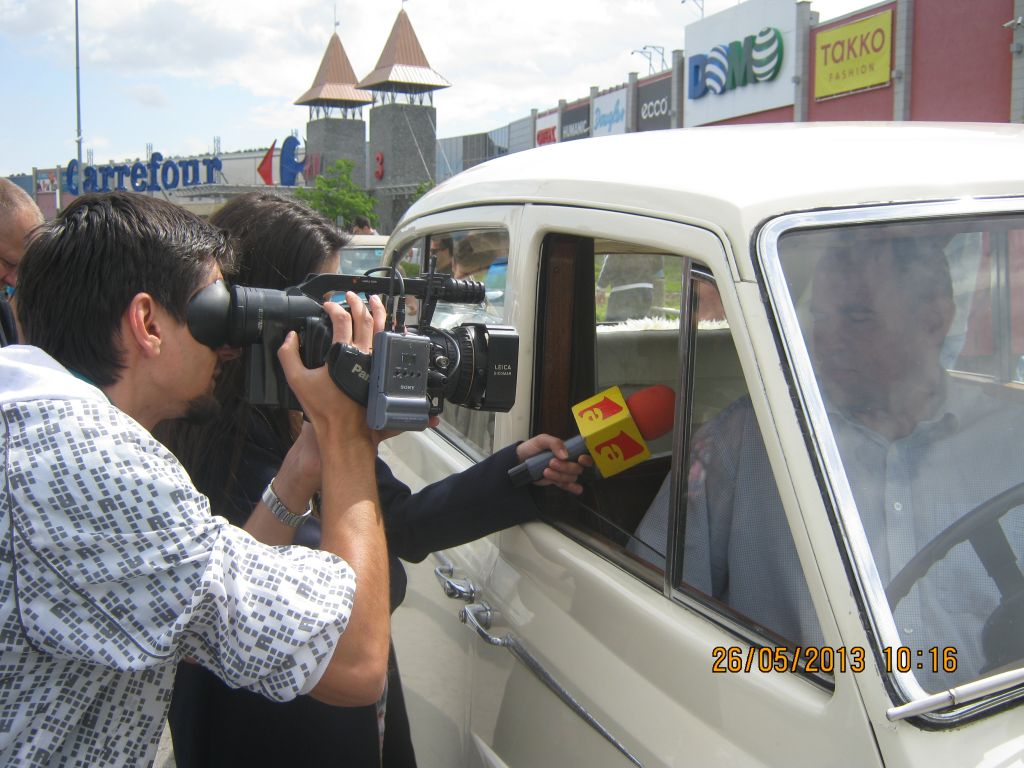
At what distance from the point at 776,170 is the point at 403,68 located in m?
43.4

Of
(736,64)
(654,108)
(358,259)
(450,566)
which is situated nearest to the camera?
(450,566)

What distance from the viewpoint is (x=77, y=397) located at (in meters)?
1.17

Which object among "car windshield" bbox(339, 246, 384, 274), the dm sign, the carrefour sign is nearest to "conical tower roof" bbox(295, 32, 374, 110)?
the carrefour sign

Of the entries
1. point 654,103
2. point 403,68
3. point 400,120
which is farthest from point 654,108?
point 403,68

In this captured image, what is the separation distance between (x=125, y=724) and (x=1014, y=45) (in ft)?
58.8

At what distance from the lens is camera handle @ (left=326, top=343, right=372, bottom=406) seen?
4.72ft

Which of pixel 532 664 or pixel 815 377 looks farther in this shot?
pixel 532 664

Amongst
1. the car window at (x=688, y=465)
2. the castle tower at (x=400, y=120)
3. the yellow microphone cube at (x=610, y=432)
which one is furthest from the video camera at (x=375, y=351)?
the castle tower at (x=400, y=120)

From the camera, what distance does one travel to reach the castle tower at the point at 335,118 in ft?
146

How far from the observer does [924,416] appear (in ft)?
4.37

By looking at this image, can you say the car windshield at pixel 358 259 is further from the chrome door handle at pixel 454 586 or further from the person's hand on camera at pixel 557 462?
the person's hand on camera at pixel 557 462

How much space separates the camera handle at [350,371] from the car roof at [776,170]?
500 mm

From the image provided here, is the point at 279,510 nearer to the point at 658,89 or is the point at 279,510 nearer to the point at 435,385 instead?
the point at 435,385

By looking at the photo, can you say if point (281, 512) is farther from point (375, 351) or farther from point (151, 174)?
point (151, 174)
